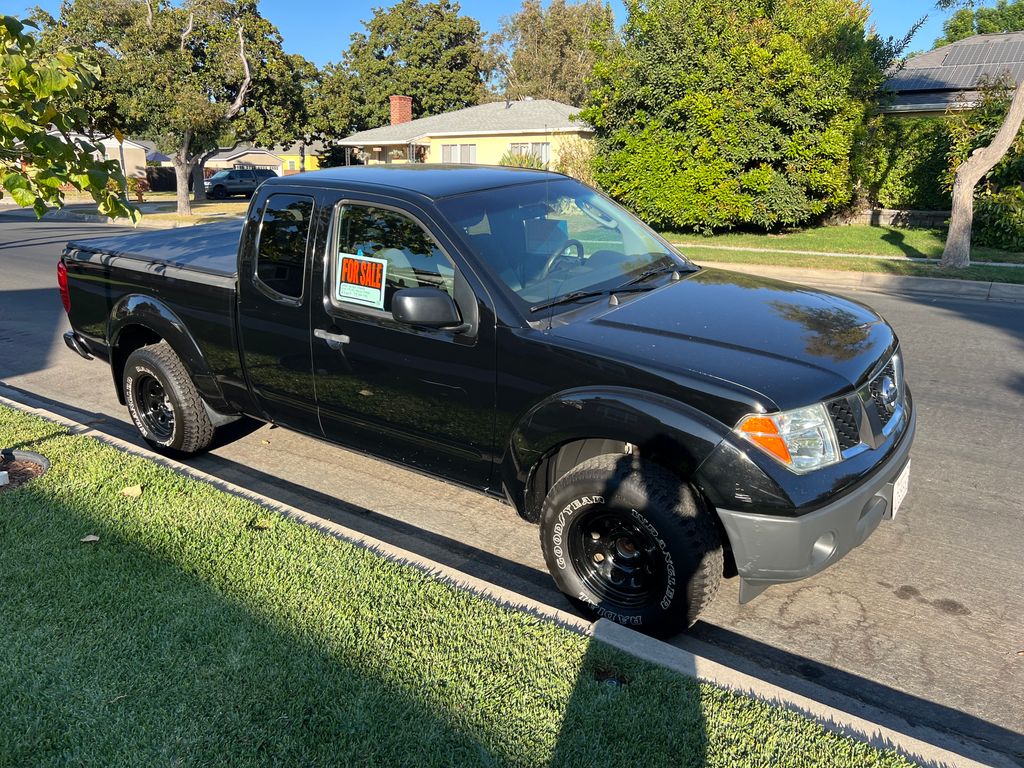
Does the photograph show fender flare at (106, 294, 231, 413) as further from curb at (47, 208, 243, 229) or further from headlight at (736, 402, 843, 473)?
curb at (47, 208, 243, 229)

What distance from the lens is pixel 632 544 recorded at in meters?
3.54

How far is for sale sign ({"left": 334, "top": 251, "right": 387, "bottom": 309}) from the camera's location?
4.13 meters

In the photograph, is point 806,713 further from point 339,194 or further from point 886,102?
point 886,102

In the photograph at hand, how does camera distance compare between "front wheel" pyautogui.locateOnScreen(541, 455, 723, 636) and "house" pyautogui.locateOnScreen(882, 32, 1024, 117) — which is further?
"house" pyautogui.locateOnScreen(882, 32, 1024, 117)

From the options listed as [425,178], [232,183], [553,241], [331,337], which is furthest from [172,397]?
[232,183]

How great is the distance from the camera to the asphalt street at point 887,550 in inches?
130

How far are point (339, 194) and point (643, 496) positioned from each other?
7.49ft

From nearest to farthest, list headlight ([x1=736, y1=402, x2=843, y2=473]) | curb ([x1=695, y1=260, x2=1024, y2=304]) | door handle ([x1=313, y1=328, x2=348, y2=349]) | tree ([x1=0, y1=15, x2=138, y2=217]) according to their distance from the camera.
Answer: headlight ([x1=736, y1=402, x2=843, y2=473]), tree ([x1=0, y1=15, x2=138, y2=217]), door handle ([x1=313, y1=328, x2=348, y2=349]), curb ([x1=695, y1=260, x2=1024, y2=304])

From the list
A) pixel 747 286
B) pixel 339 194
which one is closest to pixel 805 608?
pixel 747 286

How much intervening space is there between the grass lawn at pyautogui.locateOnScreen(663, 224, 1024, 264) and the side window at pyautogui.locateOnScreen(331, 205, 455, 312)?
565 inches

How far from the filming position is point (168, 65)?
27531 mm

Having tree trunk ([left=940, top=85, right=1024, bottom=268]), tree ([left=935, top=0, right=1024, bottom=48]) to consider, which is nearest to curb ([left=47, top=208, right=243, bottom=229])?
tree trunk ([left=940, top=85, right=1024, bottom=268])

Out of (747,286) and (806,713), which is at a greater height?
(747,286)

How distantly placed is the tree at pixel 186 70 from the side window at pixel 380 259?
2578 centimetres
